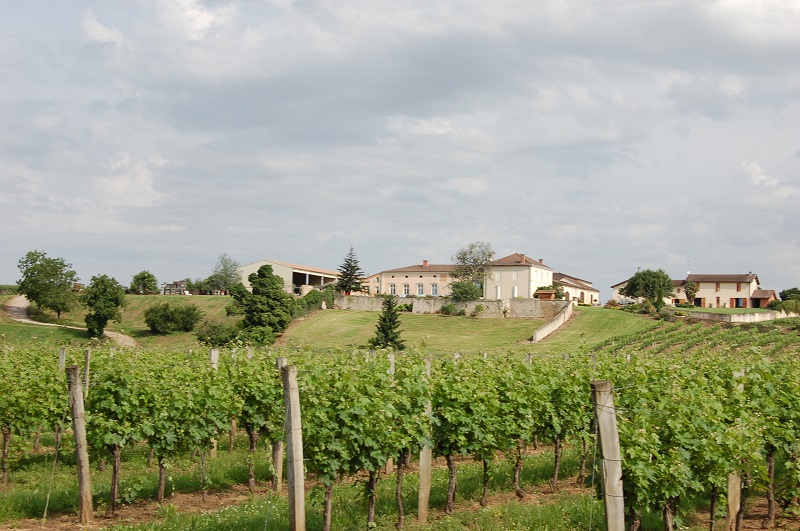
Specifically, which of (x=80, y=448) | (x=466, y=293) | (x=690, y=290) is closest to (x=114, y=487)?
(x=80, y=448)

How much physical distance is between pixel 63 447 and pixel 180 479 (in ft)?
13.2

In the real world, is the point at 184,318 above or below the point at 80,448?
above

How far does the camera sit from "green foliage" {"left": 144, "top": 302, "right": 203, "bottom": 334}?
59625mm

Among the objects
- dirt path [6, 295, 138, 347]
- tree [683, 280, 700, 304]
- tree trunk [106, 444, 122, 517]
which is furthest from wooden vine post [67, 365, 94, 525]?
tree [683, 280, 700, 304]

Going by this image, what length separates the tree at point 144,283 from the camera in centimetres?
8112

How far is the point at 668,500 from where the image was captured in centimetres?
784

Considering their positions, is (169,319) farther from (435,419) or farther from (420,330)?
(435,419)

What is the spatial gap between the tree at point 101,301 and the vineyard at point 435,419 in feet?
150

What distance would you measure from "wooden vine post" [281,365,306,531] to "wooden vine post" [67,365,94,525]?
325 cm

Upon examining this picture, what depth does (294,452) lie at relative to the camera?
7.61 metres

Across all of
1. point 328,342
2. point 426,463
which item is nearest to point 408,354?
point 426,463

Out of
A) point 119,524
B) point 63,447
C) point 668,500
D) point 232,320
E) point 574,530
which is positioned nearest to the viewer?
point 668,500

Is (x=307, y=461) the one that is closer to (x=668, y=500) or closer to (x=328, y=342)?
(x=668, y=500)

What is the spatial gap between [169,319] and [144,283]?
78.5ft
